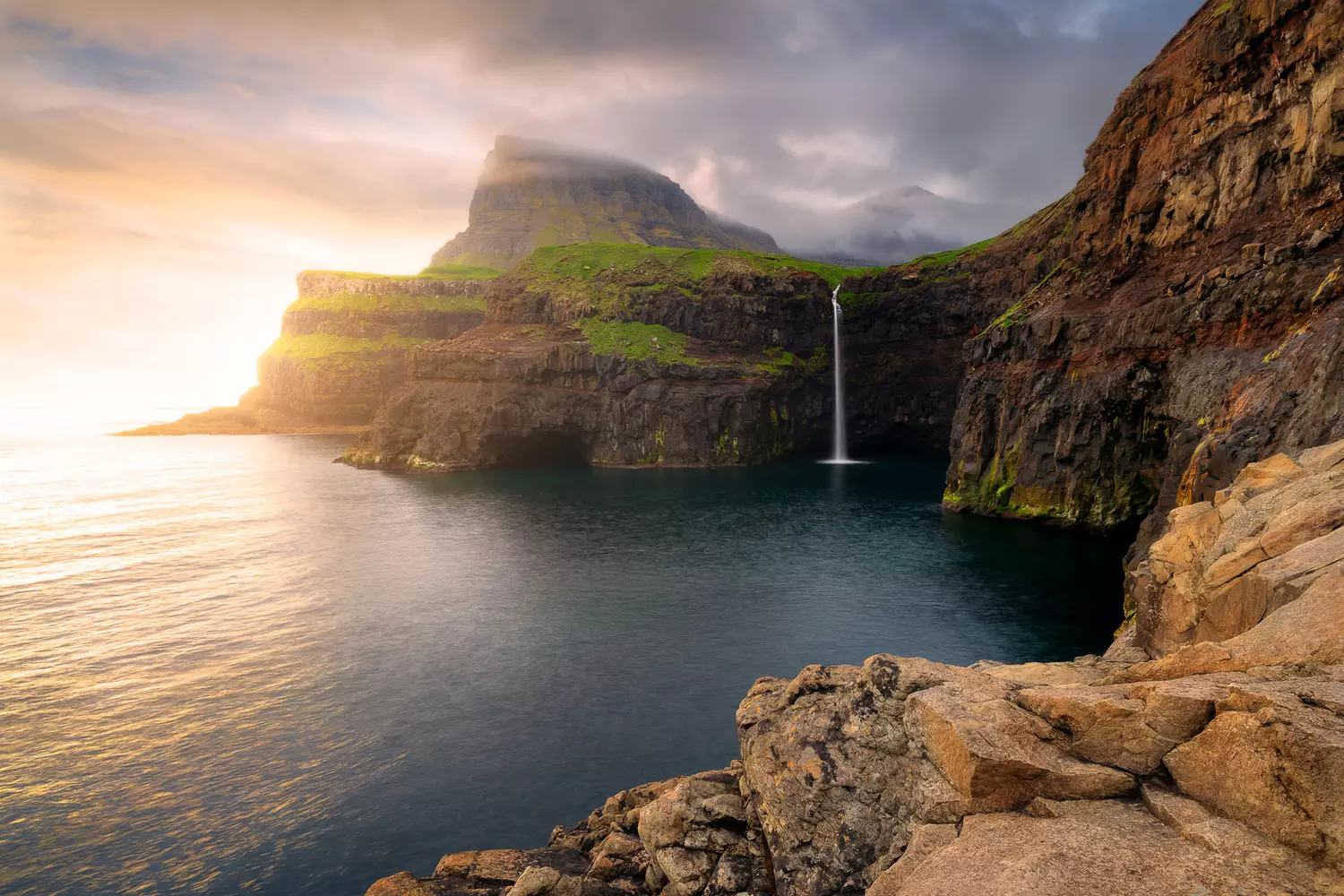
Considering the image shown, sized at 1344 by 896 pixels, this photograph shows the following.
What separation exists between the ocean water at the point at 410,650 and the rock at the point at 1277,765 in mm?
17855

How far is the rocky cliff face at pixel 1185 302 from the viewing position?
3475 cm

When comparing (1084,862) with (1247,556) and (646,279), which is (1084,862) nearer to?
(1247,556)

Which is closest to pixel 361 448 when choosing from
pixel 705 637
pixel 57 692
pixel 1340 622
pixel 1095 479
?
pixel 57 692

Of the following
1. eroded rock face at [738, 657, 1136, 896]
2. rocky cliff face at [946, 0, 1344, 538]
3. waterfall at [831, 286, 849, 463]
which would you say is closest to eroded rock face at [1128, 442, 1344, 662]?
eroded rock face at [738, 657, 1136, 896]

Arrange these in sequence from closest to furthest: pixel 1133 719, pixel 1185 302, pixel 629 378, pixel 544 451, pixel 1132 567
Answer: pixel 1133 719, pixel 1132 567, pixel 1185 302, pixel 629 378, pixel 544 451

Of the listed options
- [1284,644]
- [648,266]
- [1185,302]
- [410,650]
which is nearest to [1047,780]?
[1284,644]

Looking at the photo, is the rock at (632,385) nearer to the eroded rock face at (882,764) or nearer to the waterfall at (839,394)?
the waterfall at (839,394)

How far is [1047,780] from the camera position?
9922mm

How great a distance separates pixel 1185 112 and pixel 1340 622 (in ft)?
188

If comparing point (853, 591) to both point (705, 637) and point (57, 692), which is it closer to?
point (705, 637)

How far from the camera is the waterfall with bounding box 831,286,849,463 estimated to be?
12719 centimetres

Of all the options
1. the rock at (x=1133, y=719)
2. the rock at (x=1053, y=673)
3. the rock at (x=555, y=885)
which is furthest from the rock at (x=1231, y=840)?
the rock at (x=555, y=885)

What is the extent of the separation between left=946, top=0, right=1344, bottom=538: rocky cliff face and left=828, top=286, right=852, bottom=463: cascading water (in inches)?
2089

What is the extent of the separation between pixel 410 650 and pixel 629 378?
83690 millimetres
